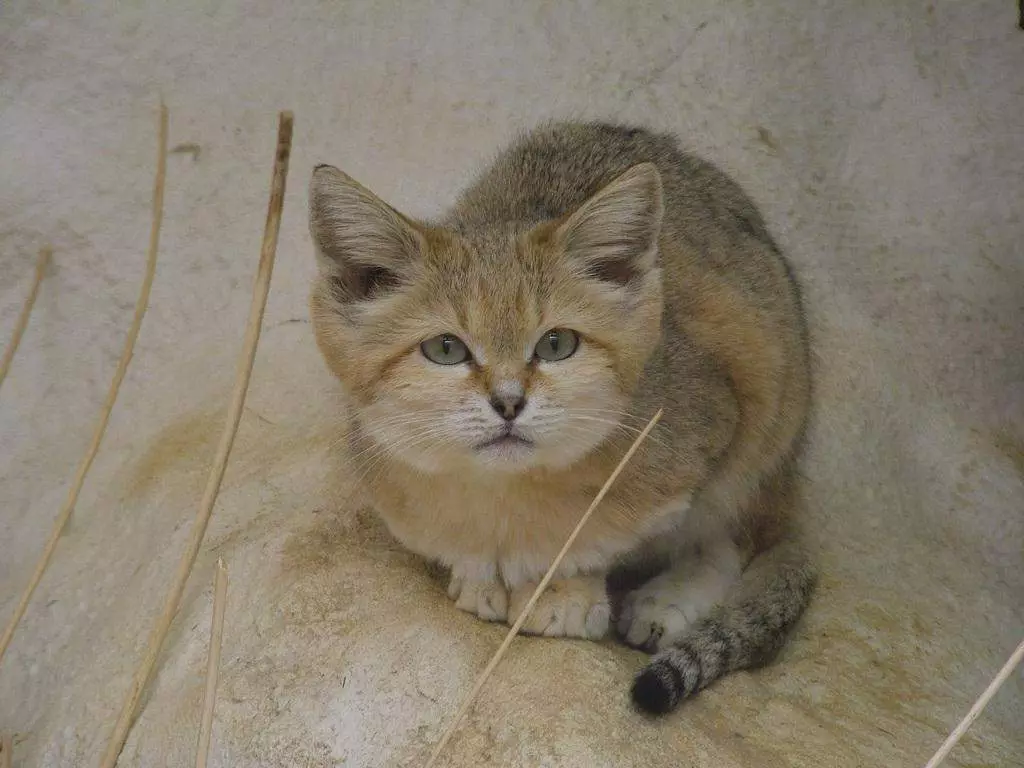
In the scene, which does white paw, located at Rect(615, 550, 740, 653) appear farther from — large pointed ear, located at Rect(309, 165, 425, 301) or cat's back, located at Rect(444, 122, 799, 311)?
large pointed ear, located at Rect(309, 165, 425, 301)

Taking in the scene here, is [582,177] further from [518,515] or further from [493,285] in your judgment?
[518,515]

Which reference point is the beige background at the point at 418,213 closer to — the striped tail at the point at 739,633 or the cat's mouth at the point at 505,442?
the striped tail at the point at 739,633

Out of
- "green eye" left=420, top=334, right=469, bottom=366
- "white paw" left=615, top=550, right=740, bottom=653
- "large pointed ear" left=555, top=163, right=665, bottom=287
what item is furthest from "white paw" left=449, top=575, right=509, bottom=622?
"large pointed ear" left=555, top=163, right=665, bottom=287

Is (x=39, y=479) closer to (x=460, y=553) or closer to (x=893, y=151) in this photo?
(x=460, y=553)

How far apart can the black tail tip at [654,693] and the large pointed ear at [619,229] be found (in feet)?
2.44

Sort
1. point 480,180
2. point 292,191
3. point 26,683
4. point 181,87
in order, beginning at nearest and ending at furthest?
point 26,683 < point 480,180 < point 181,87 < point 292,191

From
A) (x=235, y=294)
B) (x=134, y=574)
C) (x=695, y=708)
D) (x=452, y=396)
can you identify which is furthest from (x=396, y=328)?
(x=235, y=294)

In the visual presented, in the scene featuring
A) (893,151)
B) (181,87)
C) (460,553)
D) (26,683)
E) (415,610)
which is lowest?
(26,683)

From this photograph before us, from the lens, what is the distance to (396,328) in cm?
184

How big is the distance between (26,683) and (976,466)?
2568 millimetres

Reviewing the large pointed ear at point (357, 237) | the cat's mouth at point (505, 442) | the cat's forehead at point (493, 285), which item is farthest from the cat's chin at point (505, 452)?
the large pointed ear at point (357, 237)

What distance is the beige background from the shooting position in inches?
86.5

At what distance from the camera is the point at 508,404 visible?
1.65 m

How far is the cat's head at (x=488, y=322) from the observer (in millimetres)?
1700
